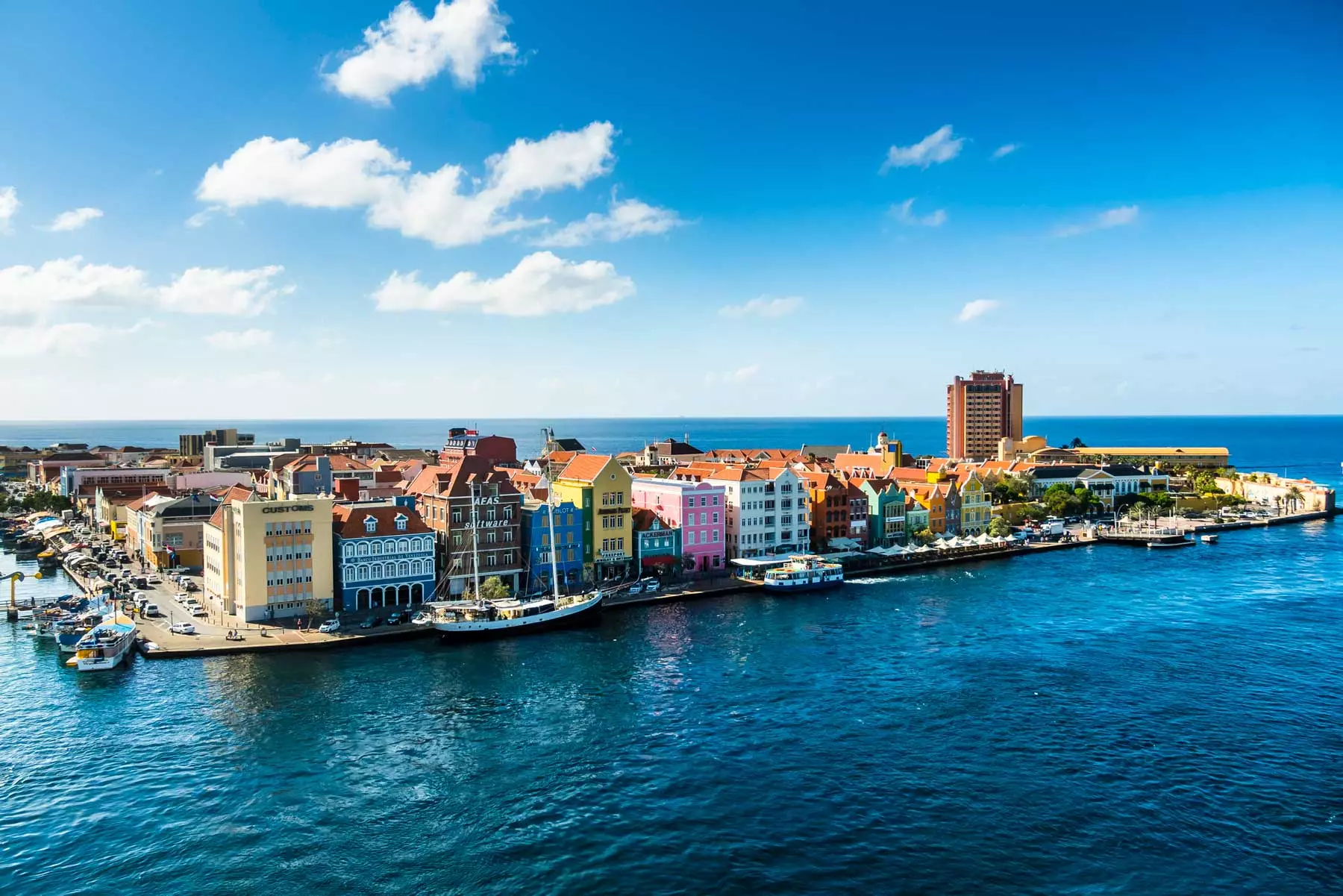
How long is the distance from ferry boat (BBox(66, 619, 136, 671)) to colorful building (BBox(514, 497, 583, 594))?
3125 cm

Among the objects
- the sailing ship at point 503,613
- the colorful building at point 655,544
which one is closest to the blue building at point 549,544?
the sailing ship at point 503,613

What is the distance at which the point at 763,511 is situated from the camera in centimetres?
9881

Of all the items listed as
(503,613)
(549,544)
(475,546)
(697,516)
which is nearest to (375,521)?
(475,546)

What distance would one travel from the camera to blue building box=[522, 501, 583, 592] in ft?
263

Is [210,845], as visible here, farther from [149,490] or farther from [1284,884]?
[149,490]

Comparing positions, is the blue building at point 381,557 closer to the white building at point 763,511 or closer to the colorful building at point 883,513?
the white building at point 763,511

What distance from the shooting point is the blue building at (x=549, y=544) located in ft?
263

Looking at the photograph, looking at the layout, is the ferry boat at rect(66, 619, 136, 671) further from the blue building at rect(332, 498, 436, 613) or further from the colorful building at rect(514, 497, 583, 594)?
the colorful building at rect(514, 497, 583, 594)

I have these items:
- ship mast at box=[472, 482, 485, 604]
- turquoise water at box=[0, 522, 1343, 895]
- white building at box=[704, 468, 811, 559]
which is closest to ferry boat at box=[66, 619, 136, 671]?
turquoise water at box=[0, 522, 1343, 895]

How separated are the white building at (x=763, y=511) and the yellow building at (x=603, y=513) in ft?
44.0

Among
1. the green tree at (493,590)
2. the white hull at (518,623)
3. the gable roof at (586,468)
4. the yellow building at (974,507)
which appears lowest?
the white hull at (518,623)

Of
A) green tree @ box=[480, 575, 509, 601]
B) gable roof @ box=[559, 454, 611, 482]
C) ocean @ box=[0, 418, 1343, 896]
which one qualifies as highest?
gable roof @ box=[559, 454, 611, 482]

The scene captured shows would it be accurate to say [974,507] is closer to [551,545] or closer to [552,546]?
[551,545]

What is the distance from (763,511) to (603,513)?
70.2 ft
